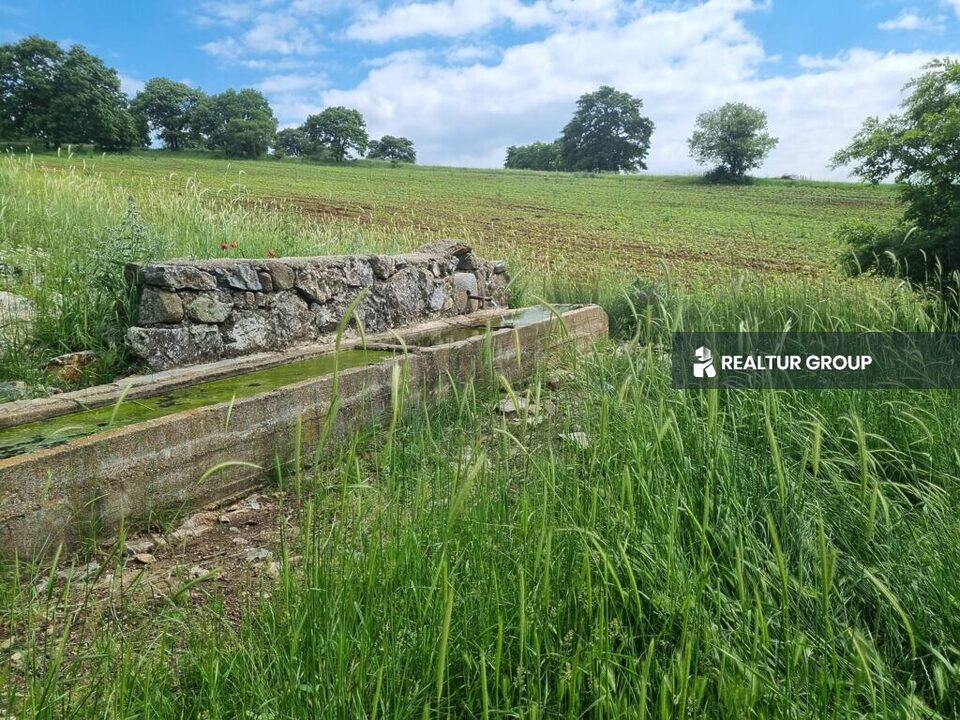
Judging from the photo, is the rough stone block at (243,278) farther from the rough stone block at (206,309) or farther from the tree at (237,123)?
the tree at (237,123)

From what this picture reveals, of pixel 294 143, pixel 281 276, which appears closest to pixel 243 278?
pixel 281 276

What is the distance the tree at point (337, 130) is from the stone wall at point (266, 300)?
50659 millimetres

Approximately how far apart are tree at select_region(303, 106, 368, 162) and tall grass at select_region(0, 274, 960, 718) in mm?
55039

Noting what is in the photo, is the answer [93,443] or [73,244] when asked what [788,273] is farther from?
[93,443]

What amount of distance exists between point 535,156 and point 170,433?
270 feet

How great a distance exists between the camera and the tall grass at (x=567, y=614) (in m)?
1.47

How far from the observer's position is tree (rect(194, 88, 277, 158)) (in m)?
40.3

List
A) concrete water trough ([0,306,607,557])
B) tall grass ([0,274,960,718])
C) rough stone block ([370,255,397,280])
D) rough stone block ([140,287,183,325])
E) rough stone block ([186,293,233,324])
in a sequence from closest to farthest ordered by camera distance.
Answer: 1. tall grass ([0,274,960,718])
2. concrete water trough ([0,306,607,557])
3. rough stone block ([140,287,183,325])
4. rough stone block ([186,293,233,324])
5. rough stone block ([370,255,397,280])

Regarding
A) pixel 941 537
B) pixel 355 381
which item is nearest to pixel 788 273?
pixel 355 381

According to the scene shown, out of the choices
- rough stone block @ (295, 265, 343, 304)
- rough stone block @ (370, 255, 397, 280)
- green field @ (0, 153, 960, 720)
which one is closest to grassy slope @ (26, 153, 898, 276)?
rough stone block @ (370, 255, 397, 280)

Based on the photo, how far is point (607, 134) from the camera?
68312 millimetres

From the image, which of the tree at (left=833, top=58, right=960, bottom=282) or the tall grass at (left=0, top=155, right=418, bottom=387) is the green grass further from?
the tree at (left=833, top=58, right=960, bottom=282)

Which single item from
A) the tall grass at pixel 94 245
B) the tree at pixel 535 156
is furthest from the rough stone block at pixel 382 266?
the tree at pixel 535 156

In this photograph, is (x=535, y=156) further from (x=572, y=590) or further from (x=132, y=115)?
(x=572, y=590)
